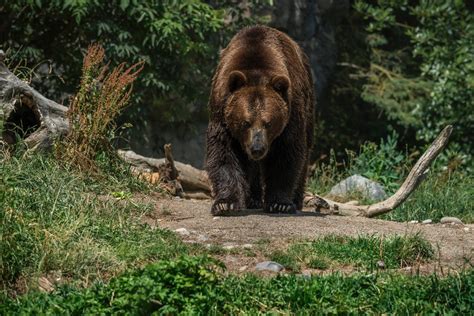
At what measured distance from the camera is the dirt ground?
7062mm

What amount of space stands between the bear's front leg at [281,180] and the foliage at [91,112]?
153 cm

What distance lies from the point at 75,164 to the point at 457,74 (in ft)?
25.1

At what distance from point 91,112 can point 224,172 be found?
5.47 feet

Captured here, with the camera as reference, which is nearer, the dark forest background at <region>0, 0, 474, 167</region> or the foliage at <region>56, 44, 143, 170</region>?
the foliage at <region>56, 44, 143, 170</region>

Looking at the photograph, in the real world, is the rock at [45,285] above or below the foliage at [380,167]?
below

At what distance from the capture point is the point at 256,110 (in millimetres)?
8430

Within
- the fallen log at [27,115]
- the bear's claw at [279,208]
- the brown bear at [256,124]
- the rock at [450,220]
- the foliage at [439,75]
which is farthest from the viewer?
the foliage at [439,75]

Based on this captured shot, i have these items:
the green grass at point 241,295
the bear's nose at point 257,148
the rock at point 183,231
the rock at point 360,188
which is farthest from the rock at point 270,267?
the rock at point 360,188

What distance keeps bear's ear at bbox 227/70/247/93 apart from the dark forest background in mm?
2228

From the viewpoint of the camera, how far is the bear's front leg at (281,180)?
8750mm

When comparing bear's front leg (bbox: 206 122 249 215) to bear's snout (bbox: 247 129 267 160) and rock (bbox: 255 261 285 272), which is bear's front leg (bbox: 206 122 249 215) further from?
rock (bbox: 255 261 285 272)

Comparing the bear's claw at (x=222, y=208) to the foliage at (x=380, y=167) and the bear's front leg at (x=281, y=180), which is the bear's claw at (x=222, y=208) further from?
the foliage at (x=380, y=167)

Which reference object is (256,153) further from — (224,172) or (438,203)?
(438,203)

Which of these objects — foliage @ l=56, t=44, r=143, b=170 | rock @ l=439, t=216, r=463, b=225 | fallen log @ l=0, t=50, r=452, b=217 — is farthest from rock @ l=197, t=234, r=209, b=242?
rock @ l=439, t=216, r=463, b=225
